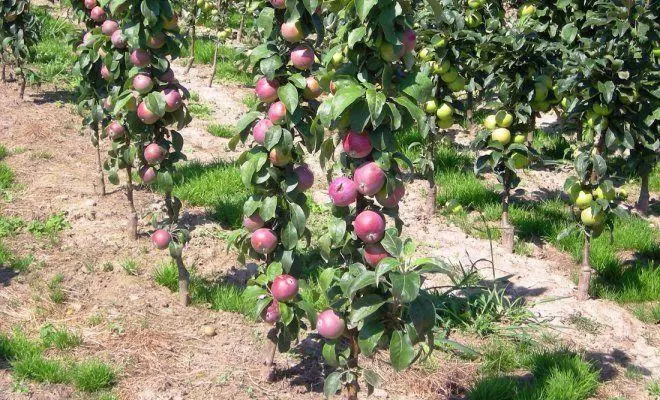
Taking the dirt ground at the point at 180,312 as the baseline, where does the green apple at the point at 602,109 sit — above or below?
above

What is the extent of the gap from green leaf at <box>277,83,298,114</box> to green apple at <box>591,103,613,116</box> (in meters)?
2.30

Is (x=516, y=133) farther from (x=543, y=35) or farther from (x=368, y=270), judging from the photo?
(x=368, y=270)

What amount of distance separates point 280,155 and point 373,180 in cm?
86

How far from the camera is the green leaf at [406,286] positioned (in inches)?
88.3

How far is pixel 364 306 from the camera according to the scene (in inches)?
98.2

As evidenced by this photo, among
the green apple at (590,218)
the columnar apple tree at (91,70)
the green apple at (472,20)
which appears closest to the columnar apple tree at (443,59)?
the green apple at (472,20)

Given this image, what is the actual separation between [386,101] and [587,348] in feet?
8.52

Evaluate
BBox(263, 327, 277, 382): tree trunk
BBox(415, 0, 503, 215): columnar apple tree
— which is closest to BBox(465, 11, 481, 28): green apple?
BBox(415, 0, 503, 215): columnar apple tree

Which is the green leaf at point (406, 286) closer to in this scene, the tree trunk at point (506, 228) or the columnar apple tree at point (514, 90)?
the columnar apple tree at point (514, 90)

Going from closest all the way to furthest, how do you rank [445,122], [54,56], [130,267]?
[130,267]
[445,122]
[54,56]

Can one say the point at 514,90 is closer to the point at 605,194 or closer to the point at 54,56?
the point at 605,194

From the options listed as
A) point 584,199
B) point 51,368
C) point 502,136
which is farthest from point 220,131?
point 584,199

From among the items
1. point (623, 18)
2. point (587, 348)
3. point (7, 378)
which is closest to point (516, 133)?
point (623, 18)

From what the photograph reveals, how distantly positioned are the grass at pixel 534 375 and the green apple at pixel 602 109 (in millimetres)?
1553
